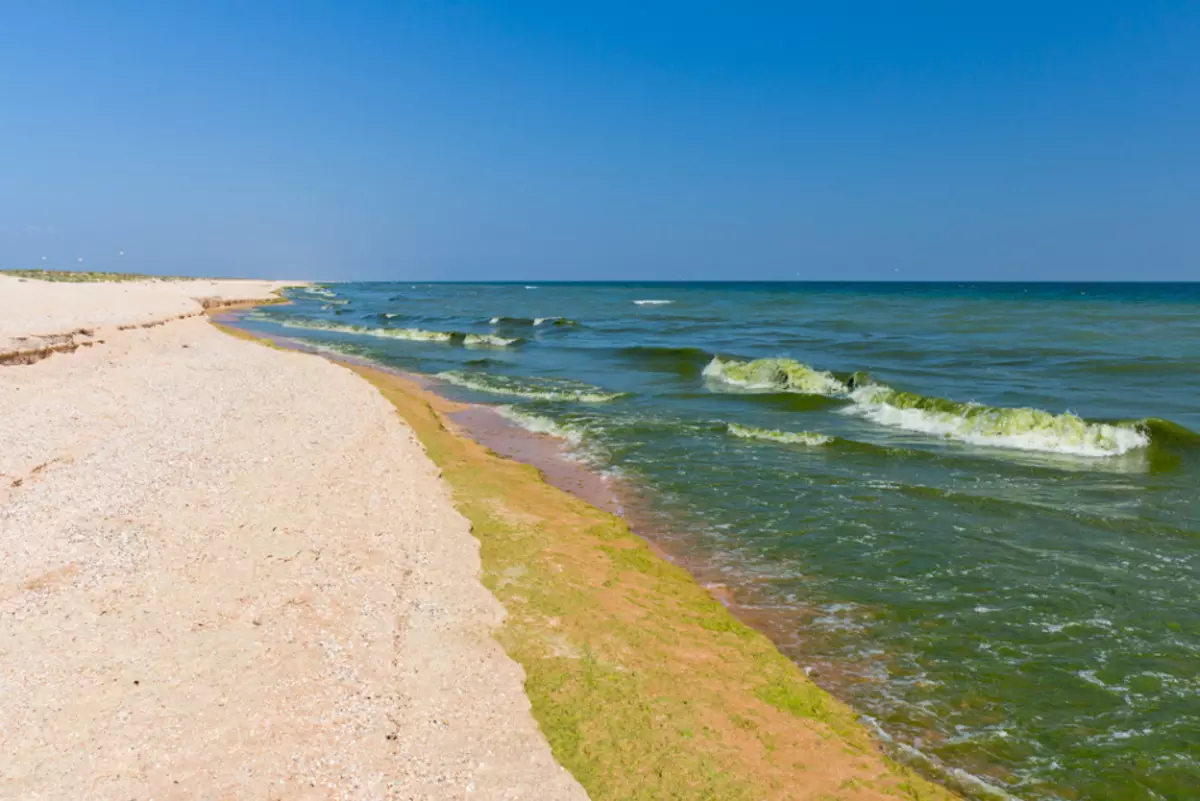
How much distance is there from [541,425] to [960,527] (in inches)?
402

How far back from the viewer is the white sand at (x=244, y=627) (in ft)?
14.0

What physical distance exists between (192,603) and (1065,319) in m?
58.6

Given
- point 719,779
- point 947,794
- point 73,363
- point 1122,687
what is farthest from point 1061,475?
point 73,363

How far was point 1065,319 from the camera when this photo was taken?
48.7 m

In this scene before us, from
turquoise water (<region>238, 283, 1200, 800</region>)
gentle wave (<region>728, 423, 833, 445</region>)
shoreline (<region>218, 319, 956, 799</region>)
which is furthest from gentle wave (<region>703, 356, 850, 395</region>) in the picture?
shoreline (<region>218, 319, 956, 799</region>)

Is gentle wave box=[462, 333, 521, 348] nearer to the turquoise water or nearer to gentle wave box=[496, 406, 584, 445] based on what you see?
the turquoise water

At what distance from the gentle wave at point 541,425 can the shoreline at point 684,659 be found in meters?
3.43

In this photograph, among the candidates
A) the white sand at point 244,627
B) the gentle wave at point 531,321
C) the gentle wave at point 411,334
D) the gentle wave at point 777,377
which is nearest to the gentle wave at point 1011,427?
the gentle wave at point 777,377

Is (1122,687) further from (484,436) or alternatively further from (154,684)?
(484,436)

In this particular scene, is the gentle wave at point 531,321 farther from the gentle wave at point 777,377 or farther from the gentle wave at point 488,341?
the gentle wave at point 777,377

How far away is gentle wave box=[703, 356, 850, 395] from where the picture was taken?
22.8m

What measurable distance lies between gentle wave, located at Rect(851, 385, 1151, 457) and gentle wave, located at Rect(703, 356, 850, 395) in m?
3.64

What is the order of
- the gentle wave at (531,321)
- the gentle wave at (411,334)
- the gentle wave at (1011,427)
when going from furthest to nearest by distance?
1. the gentle wave at (531,321)
2. the gentle wave at (411,334)
3. the gentle wave at (1011,427)

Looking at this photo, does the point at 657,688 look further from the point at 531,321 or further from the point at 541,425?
the point at 531,321
